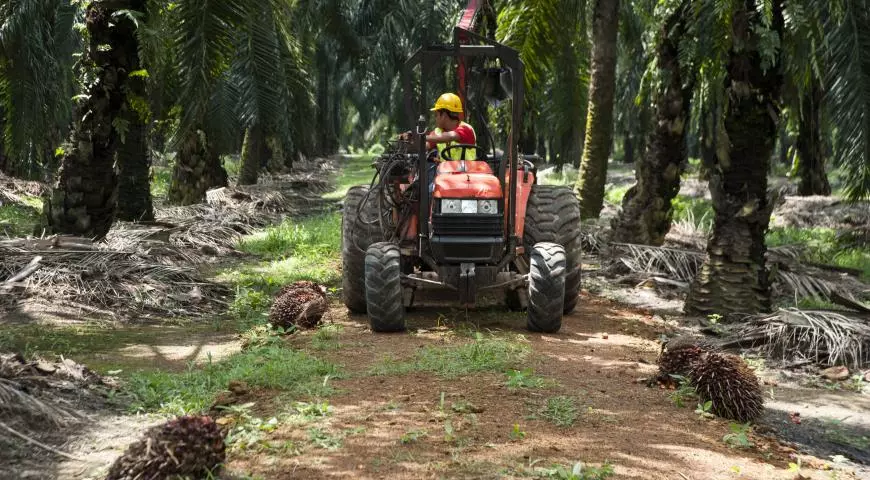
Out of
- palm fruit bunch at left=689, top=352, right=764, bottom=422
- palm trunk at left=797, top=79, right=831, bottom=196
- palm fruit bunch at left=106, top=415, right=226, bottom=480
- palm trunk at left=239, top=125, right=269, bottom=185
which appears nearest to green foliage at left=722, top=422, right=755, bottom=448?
palm fruit bunch at left=689, top=352, right=764, bottom=422

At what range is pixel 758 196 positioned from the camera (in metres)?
8.65

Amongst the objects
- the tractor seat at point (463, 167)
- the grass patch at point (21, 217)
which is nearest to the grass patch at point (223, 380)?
the tractor seat at point (463, 167)

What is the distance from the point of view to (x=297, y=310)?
7.60 metres

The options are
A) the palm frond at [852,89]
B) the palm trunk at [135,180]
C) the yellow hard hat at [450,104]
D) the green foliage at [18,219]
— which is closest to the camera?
the palm frond at [852,89]

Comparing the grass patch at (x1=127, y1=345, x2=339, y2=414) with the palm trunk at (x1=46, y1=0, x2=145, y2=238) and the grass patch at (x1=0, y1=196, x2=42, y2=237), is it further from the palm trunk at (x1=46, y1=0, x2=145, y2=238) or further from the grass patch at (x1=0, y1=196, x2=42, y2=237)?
the grass patch at (x1=0, y1=196, x2=42, y2=237)

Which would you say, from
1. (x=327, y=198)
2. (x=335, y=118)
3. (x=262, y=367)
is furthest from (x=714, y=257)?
(x=335, y=118)

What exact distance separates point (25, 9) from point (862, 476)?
10901 millimetres

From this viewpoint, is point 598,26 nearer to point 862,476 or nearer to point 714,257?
point 714,257

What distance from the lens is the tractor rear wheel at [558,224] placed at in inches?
319

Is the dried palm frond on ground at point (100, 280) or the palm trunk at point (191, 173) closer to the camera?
the dried palm frond on ground at point (100, 280)

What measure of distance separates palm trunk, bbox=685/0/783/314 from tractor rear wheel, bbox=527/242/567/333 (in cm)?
209

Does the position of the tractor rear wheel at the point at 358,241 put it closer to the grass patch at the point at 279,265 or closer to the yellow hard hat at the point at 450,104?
the grass patch at the point at 279,265

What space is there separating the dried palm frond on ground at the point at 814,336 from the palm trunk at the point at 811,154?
12475 millimetres

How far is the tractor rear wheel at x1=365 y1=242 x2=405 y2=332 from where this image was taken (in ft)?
23.4
